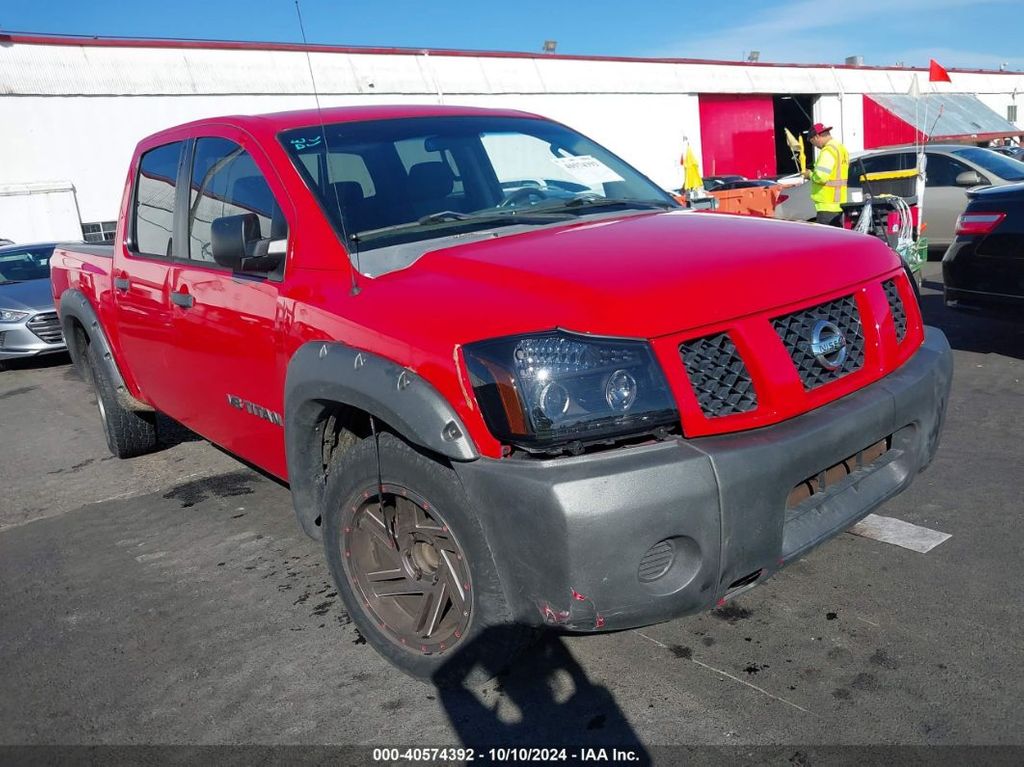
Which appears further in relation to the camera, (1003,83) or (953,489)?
(1003,83)

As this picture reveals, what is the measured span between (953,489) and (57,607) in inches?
159

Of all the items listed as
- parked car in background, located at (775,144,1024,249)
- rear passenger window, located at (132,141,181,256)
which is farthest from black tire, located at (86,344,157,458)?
parked car in background, located at (775,144,1024,249)

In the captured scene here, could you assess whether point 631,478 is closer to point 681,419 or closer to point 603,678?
point 681,419

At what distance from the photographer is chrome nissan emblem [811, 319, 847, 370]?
2.68 m

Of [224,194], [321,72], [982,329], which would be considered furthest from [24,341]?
[321,72]

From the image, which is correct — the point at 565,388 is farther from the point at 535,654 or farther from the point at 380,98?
the point at 380,98

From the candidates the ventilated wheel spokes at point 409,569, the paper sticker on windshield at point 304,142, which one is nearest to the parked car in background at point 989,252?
the paper sticker on windshield at point 304,142

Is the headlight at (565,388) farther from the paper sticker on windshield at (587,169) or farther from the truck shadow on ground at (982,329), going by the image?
the truck shadow on ground at (982,329)

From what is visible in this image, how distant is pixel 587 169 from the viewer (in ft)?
13.1

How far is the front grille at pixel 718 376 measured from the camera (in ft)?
8.01

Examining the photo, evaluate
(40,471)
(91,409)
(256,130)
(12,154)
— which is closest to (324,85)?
(12,154)

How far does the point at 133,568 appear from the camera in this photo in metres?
4.14

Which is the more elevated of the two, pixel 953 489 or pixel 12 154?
pixel 12 154

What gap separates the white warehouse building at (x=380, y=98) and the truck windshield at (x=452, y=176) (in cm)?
1174
